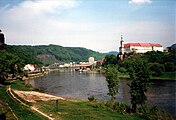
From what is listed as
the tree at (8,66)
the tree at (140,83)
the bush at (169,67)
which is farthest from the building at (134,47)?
the tree at (140,83)

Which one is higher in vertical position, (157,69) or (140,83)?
(140,83)

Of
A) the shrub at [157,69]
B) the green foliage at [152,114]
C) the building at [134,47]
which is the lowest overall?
the green foliage at [152,114]

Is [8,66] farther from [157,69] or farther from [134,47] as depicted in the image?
[134,47]

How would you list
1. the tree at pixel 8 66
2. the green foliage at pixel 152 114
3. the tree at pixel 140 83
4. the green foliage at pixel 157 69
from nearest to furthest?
1. the green foliage at pixel 152 114
2. the tree at pixel 140 83
3. the tree at pixel 8 66
4. the green foliage at pixel 157 69

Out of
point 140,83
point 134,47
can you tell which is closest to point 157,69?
point 140,83

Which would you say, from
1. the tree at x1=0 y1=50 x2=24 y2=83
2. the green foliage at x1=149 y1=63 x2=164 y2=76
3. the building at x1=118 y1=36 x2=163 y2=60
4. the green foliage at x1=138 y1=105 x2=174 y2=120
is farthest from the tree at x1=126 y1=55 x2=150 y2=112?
the building at x1=118 y1=36 x2=163 y2=60

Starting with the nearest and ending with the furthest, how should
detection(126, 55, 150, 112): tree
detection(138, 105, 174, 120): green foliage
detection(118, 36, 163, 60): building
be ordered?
detection(138, 105, 174, 120): green foliage < detection(126, 55, 150, 112): tree < detection(118, 36, 163, 60): building

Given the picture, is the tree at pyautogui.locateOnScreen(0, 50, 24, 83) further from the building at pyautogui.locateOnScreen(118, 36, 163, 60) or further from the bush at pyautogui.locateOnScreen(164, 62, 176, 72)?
the building at pyautogui.locateOnScreen(118, 36, 163, 60)

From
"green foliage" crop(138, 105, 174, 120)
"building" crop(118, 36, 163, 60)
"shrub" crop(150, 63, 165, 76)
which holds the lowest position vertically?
"green foliage" crop(138, 105, 174, 120)

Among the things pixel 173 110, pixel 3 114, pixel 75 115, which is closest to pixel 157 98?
pixel 173 110

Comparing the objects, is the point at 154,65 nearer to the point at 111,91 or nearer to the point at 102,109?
the point at 111,91

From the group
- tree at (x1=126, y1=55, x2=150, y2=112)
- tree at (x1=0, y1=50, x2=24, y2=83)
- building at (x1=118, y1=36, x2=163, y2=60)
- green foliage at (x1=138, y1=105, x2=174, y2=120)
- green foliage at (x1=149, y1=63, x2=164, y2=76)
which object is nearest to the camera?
green foliage at (x1=138, y1=105, x2=174, y2=120)

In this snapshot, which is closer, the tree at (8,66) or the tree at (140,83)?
the tree at (140,83)

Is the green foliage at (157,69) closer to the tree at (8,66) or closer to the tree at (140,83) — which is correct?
the tree at (8,66)
